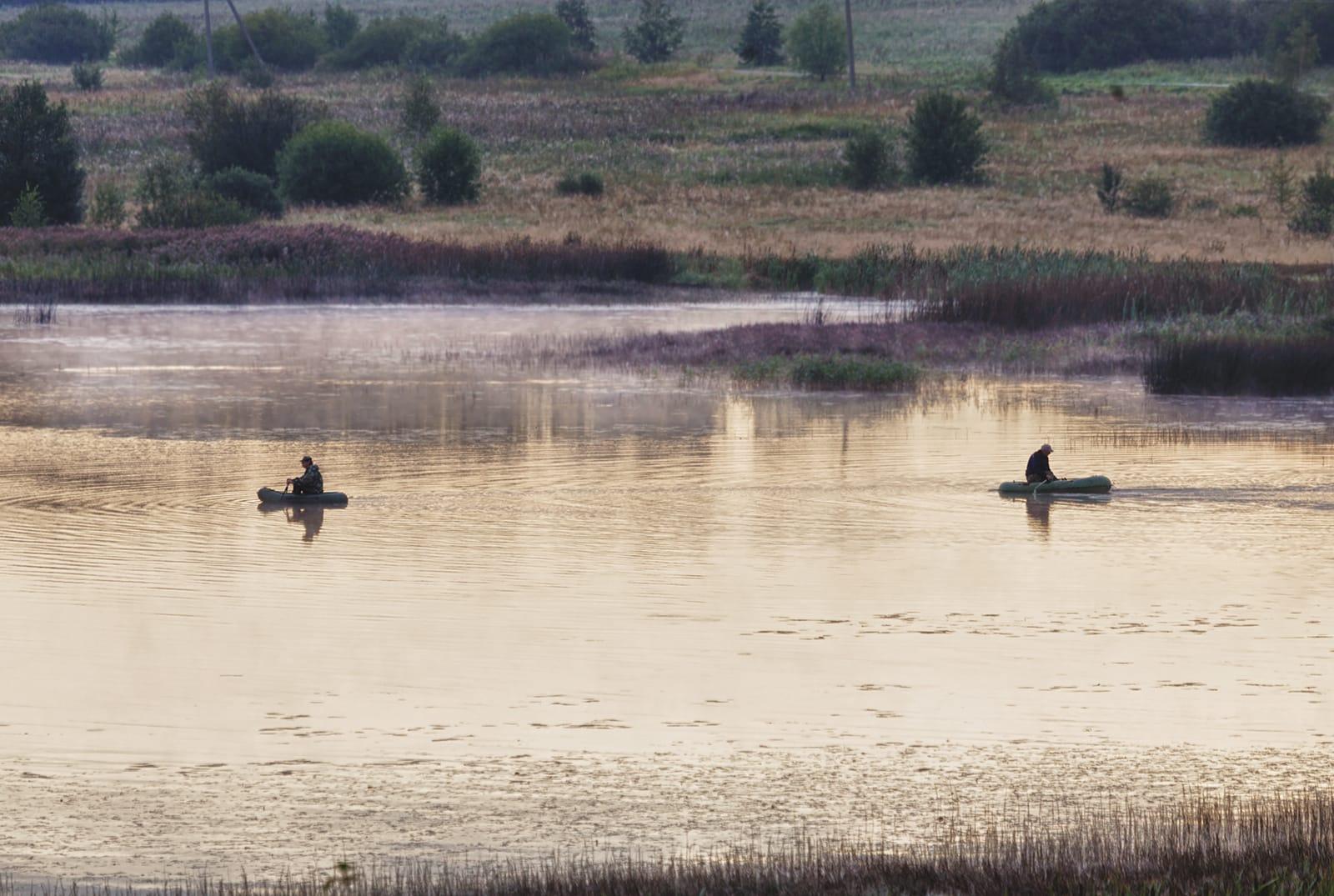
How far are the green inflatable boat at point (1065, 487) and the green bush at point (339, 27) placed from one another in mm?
120357

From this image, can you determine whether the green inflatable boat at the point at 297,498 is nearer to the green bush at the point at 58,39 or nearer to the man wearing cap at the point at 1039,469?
the man wearing cap at the point at 1039,469

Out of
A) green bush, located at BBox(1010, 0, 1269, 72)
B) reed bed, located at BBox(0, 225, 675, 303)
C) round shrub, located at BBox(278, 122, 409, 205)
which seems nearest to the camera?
reed bed, located at BBox(0, 225, 675, 303)

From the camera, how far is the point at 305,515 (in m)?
20.0

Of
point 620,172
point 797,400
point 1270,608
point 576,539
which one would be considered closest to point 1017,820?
point 1270,608

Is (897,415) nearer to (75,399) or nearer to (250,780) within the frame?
(75,399)

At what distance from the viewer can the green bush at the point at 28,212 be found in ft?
184

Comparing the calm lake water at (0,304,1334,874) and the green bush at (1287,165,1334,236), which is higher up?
the green bush at (1287,165,1334,236)

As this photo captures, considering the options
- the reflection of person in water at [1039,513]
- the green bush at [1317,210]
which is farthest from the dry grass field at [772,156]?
the reflection of person in water at [1039,513]

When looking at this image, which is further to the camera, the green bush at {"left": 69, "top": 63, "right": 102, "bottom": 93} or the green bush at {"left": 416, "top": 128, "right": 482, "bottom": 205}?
the green bush at {"left": 69, "top": 63, "right": 102, "bottom": 93}

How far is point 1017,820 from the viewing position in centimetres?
996

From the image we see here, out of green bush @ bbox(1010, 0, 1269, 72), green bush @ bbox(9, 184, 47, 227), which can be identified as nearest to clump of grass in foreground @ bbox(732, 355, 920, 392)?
green bush @ bbox(9, 184, 47, 227)

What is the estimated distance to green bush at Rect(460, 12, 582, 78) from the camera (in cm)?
11925

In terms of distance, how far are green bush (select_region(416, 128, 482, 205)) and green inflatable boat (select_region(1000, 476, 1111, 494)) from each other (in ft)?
156

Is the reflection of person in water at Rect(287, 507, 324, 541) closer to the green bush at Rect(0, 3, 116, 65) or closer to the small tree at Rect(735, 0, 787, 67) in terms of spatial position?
the small tree at Rect(735, 0, 787, 67)
